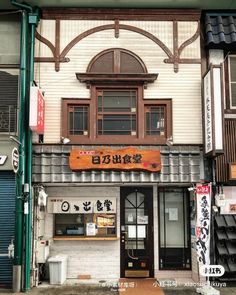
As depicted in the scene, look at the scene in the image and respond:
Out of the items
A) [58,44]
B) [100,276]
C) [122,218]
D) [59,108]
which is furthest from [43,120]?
[100,276]

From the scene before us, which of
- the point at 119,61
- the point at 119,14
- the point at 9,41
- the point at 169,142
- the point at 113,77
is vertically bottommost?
the point at 169,142

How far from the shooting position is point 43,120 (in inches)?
503

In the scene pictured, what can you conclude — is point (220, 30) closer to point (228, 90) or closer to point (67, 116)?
point (228, 90)

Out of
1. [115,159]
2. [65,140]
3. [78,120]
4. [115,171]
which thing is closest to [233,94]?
[115,159]

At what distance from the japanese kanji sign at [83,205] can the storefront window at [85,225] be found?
9.1 inches

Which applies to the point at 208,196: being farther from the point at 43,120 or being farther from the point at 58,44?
the point at 58,44

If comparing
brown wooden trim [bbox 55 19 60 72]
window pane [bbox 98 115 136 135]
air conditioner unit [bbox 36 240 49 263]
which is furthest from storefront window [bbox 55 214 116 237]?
brown wooden trim [bbox 55 19 60 72]

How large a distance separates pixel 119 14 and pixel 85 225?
6790mm

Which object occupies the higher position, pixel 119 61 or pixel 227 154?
pixel 119 61

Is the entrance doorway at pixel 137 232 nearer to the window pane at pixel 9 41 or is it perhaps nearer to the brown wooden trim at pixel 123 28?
the brown wooden trim at pixel 123 28

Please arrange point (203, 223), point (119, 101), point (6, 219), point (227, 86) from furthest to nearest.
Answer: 1. point (227, 86)
2. point (119, 101)
3. point (6, 219)
4. point (203, 223)

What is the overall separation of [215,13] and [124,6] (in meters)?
3.00

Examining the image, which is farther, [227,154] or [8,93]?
[8,93]

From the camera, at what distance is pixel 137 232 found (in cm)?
1323
